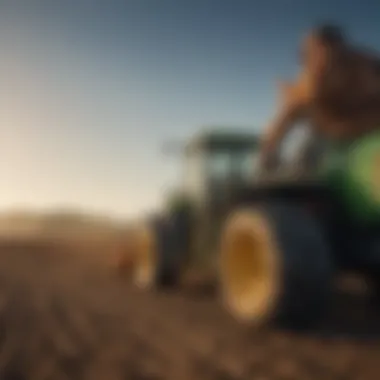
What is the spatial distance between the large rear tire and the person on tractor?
2.93 feet

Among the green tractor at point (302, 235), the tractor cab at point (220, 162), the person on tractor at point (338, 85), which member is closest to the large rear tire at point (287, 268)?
the green tractor at point (302, 235)

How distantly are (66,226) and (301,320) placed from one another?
2295cm

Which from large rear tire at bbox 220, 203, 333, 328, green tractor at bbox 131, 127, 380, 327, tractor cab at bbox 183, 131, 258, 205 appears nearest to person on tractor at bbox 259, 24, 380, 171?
green tractor at bbox 131, 127, 380, 327

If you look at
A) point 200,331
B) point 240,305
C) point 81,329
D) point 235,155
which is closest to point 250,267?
point 240,305

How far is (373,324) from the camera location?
15.2ft

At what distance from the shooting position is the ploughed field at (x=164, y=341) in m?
3.24

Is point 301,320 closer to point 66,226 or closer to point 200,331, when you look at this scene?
point 200,331

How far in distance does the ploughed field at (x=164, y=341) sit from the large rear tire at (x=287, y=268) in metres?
0.13

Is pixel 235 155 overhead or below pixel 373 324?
overhead

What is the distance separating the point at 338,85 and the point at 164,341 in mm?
2434

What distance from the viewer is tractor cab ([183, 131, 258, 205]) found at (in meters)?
6.84

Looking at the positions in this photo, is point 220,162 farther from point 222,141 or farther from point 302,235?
point 302,235

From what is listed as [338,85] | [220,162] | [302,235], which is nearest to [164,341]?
[302,235]

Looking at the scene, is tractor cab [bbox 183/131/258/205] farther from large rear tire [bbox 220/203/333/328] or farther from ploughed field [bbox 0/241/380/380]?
large rear tire [bbox 220/203/333/328]
